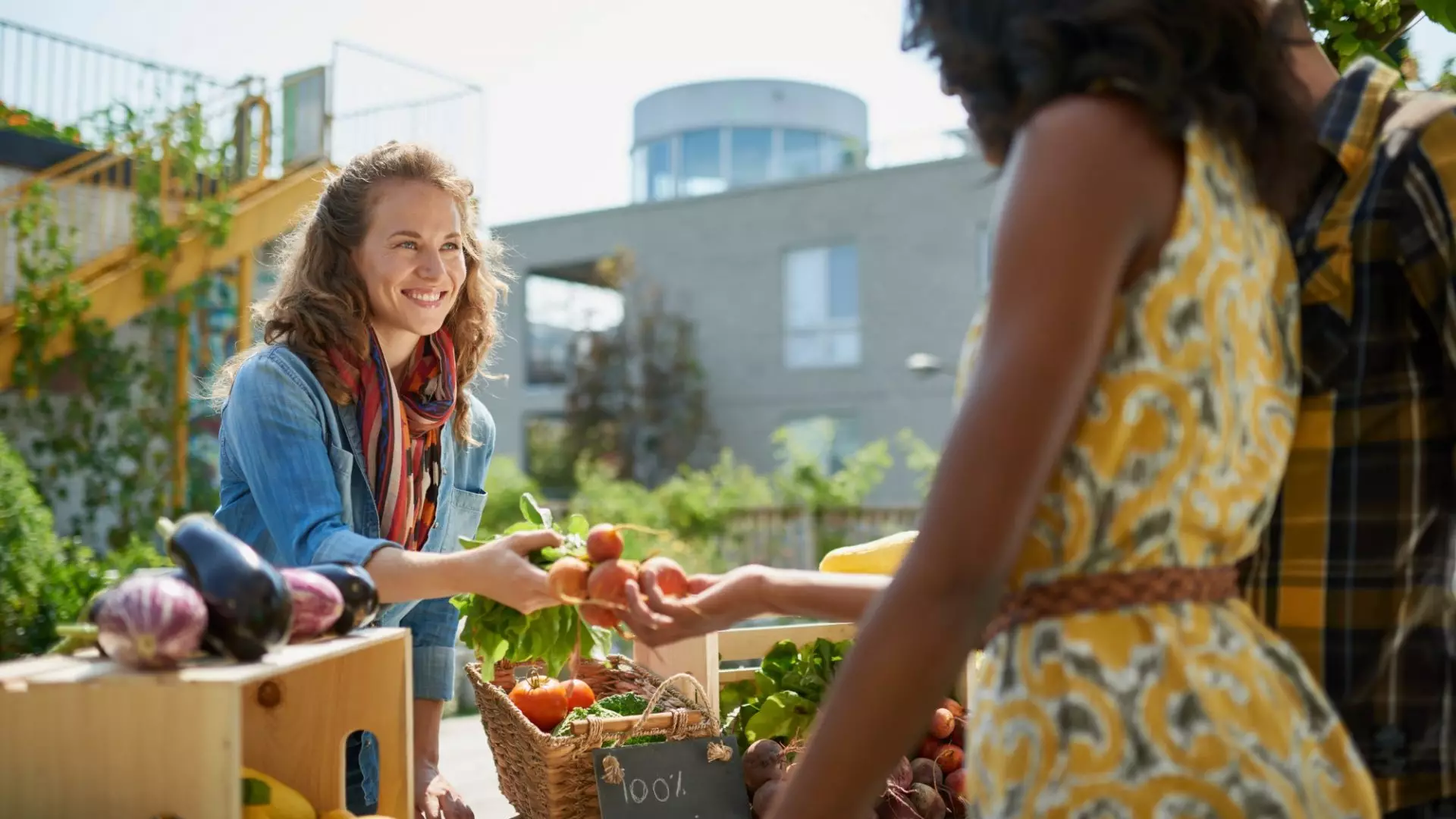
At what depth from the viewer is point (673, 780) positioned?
6.61ft

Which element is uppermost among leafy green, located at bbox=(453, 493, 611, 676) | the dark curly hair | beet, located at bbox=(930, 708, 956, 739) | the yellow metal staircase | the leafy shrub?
the yellow metal staircase

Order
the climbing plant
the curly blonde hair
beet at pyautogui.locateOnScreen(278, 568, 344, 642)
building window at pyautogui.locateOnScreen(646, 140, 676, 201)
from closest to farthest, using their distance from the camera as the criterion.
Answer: beet at pyautogui.locateOnScreen(278, 568, 344, 642) → the curly blonde hair → the climbing plant → building window at pyautogui.locateOnScreen(646, 140, 676, 201)

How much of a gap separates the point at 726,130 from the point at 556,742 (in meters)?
25.0

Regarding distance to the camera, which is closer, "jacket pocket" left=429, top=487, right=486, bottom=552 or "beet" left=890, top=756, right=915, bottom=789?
"beet" left=890, top=756, right=915, bottom=789

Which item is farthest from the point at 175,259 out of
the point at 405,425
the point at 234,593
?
the point at 234,593

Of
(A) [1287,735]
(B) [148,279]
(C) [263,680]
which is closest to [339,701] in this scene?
(C) [263,680]

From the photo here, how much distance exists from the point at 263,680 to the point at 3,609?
6440 mm

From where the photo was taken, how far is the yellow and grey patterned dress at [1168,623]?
3.04 feet

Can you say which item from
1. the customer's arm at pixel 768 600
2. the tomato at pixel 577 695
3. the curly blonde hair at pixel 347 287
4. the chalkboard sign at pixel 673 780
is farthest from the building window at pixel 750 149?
the customer's arm at pixel 768 600

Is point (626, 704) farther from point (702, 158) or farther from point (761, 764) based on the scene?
point (702, 158)

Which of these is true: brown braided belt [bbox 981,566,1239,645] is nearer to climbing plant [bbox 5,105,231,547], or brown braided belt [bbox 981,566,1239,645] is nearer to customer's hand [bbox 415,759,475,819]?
customer's hand [bbox 415,759,475,819]

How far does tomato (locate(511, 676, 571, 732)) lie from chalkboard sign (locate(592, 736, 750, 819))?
0.55ft

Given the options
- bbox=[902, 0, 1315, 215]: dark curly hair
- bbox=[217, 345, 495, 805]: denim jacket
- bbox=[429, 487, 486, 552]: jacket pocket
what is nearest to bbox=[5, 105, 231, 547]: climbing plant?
bbox=[429, 487, 486, 552]: jacket pocket

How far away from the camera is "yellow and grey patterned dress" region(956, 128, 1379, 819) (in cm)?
93
